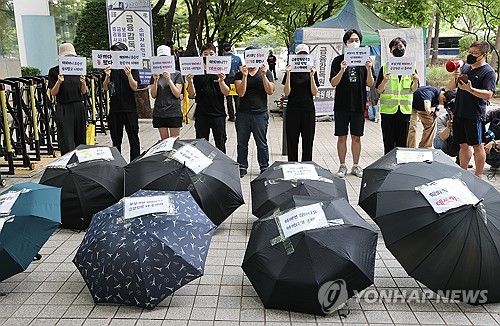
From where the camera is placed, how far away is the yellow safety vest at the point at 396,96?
662 cm

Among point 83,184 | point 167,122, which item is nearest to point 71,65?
point 167,122

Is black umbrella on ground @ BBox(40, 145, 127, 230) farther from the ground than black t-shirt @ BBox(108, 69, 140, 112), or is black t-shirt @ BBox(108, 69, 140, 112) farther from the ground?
black t-shirt @ BBox(108, 69, 140, 112)

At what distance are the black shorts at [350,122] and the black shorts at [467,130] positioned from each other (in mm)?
1219

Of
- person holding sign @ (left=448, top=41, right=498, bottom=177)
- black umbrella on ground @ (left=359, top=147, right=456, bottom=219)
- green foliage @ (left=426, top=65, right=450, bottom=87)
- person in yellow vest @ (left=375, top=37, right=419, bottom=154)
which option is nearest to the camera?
black umbrella on ground @ (left=359, top=147, right=456, bottom=219)

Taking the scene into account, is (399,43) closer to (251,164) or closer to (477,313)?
(251,164)

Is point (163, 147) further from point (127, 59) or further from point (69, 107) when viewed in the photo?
point (69, 107)

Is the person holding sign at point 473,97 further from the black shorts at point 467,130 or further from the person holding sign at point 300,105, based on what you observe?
the person holding sign at point 300,105

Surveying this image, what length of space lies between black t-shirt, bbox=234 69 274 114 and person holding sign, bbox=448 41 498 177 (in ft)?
8.13

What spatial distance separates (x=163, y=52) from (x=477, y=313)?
4911 mm

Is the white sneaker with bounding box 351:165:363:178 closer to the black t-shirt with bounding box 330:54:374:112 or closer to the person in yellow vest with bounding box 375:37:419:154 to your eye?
the person in yellow vest with bounding box 375:37:419:154

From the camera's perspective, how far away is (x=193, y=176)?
441 centimetres

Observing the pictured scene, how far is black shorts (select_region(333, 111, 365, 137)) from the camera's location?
6.68m

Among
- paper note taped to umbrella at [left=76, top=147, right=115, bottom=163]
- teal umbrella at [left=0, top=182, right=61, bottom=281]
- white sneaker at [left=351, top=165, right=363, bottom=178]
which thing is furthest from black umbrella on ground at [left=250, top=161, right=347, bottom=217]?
white sneaker at [left=351, top=165, right=363, bottom=178]

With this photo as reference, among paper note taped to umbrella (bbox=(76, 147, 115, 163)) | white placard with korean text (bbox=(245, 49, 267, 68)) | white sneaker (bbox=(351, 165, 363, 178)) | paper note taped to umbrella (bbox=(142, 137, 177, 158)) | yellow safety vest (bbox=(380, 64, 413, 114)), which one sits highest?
white placard with korean text (bbox=(245, 49, 267, 68))
